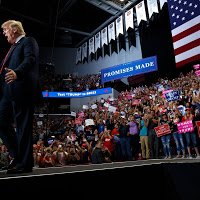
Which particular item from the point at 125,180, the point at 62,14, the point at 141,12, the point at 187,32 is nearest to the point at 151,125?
the point at 187,32

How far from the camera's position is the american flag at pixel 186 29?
7957mm

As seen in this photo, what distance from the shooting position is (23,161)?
176 cm

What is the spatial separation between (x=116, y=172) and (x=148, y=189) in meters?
0.41

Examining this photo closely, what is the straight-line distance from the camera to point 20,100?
1805mm

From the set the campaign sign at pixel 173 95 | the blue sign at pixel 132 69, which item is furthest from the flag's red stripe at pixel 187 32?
the campaign sign at pixel 173 95

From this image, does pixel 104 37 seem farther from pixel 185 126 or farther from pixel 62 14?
pixel 185 126

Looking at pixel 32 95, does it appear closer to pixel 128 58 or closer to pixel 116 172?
pixel 116 172

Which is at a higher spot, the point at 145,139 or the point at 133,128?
the point at 133,128

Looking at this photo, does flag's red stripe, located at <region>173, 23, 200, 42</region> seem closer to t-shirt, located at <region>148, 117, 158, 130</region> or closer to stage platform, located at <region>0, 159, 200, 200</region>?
t-shirt, located at <region>148, 117, 158, 130</region>

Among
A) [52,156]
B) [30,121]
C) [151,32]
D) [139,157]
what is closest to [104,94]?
[151,32]

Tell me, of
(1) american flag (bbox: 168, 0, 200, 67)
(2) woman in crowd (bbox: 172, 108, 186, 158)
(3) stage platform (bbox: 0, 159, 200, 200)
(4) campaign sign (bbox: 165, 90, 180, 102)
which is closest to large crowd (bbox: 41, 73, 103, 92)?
(1) american flag (bbox: 168, 0, 200, 67)

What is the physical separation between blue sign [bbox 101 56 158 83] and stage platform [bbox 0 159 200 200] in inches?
414

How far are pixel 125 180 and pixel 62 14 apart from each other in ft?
58.0

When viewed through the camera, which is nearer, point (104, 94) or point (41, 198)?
point (41, 198)
